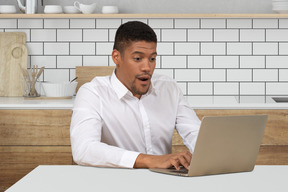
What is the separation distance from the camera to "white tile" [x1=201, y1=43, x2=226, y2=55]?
12.3 ft

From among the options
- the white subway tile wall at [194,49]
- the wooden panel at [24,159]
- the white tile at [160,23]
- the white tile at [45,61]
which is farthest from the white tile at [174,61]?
the wooden panel at [24,159]

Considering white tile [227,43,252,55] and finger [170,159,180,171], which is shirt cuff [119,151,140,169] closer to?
finger [170,159,180,171]

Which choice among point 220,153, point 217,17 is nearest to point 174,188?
point 220,153

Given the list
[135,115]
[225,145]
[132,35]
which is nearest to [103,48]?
[135,115]

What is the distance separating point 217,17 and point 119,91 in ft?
5.15

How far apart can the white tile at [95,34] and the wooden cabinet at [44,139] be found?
844mm

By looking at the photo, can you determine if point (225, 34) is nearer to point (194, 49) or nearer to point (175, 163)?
point (194, 49)

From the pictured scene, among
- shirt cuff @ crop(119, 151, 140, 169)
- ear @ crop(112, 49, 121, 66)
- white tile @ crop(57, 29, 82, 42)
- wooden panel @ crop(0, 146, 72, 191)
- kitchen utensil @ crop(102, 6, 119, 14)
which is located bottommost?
wooden panel @ crop(0, 146, 72, 191)

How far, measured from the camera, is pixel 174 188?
1396mm

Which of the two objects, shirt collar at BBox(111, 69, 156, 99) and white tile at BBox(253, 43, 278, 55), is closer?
shirt collar at BBox(111, 69, 156, 99)

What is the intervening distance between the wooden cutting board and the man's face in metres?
1.82

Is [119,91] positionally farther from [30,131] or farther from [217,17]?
[217,17]

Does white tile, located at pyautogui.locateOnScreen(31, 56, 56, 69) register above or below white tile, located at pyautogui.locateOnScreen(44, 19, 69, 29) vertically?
below

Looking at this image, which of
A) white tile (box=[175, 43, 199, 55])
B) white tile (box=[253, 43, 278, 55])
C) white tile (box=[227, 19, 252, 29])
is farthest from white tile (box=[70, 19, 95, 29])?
white tile (box=[253, 43, 278, 55])
